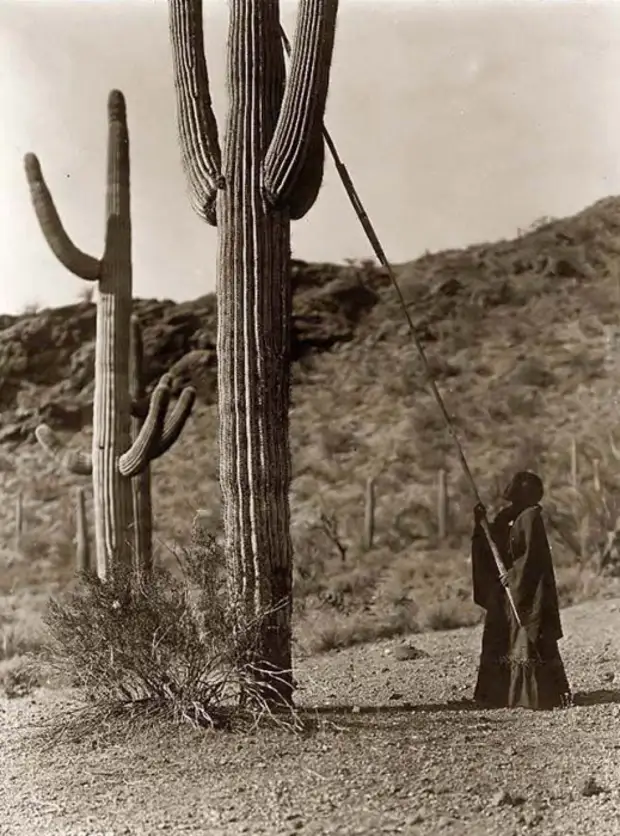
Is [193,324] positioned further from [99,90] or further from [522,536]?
[522,536]

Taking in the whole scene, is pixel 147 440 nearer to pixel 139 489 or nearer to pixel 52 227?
pixel 139 489

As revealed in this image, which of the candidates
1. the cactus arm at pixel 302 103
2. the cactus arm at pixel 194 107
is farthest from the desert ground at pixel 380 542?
the cactus arm at pixel 302 103

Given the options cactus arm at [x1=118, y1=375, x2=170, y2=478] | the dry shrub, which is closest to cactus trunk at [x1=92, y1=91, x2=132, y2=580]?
cactus arm at [x1=118, y1=375, x2=170, y2=478]

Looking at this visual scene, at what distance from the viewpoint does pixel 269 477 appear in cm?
607

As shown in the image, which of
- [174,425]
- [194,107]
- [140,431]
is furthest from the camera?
[140,431]

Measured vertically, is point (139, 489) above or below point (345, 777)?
above

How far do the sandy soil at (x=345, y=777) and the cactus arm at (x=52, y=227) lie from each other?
11.1ft

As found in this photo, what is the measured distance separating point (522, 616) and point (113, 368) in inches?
144

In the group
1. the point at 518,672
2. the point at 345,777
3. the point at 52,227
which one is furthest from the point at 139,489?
the point at 345,777

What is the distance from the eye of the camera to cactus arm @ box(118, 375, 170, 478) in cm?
748

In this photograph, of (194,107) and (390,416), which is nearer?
(194,107)

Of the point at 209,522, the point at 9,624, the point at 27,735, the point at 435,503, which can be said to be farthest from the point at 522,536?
the point at 435,503

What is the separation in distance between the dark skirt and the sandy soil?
171 millimetres

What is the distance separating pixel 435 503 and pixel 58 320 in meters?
5.72
